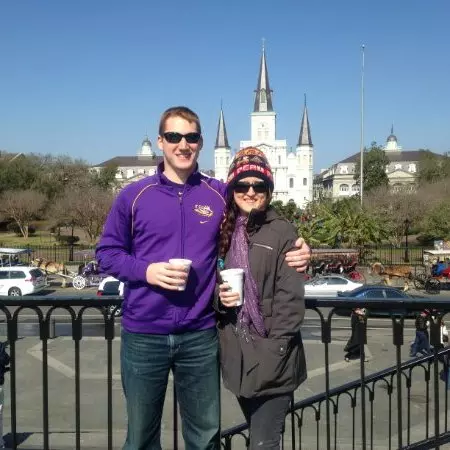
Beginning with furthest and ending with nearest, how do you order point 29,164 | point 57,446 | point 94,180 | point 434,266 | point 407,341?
point 94,180
point 29,164
point 434,266
point 407,341
point 57,446

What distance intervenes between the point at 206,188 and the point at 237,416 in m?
7.40

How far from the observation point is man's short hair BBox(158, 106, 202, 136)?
3057 mm

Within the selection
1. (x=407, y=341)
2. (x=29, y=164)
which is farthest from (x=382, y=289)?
(x=29, y=164)

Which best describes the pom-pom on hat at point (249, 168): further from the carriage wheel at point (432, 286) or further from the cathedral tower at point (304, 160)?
the cathedral tower at point (304, 160)

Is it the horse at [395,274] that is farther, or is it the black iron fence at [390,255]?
the black iron fence at [390,255]

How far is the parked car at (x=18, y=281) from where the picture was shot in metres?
22.7

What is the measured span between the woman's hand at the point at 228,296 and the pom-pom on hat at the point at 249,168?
592 mm

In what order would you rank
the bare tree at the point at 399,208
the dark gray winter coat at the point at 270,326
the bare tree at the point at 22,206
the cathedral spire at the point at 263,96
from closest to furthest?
the dark gray winter coat at the point at 270,326
the bare tree at the point at 399,208
the bare tree at the point at 22,206
the cathedral spire at the point at 263,96

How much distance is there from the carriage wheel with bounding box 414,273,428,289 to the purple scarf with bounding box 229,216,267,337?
2453 cm

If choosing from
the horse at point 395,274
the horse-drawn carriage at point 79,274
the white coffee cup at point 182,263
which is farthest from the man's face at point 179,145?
the horse at point 395,274

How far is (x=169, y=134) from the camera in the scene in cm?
304

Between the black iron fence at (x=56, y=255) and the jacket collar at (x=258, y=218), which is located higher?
the jacket collar at (x=258, y=218)

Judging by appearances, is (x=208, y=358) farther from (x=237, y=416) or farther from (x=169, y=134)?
(x=237, y=416)

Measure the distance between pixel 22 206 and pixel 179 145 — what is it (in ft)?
170
